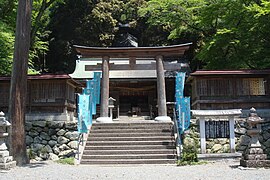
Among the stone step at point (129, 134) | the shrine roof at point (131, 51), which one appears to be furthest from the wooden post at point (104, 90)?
the stone step at point (129, 134)

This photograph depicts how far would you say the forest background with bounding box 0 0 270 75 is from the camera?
1529 centimetres

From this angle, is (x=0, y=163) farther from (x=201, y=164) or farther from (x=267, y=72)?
(x=267, y=72)

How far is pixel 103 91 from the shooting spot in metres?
13.3

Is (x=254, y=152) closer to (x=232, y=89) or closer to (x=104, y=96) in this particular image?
(x=232, y=89)

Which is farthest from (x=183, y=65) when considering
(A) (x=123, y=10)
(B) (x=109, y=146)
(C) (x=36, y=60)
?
(C) (x=36, y=60)

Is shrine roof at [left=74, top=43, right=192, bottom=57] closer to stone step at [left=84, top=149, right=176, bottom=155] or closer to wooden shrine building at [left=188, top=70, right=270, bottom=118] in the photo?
wooden shrine building at [left=188, top=70, right=270, bottom=118]

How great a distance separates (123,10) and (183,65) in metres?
9.25

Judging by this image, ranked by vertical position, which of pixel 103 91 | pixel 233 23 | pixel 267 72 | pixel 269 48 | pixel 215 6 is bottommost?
pixel 103 91

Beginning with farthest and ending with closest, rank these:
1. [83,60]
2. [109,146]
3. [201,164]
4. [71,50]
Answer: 1. [71,50]
2. [83,60]
3. [109,146]
4. [201,164]

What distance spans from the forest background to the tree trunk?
510 cm

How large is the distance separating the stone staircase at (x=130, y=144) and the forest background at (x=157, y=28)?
6811mm

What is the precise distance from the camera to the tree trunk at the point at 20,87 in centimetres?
952

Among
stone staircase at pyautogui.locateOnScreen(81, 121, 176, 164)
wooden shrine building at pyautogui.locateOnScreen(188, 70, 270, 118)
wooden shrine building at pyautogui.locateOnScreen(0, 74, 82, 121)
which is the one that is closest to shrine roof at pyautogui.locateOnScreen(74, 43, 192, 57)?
wooden shrine building at pyautogui.locateOnScreen(188, 70, 270, 118)

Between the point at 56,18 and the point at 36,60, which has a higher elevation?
the point at 56,18
